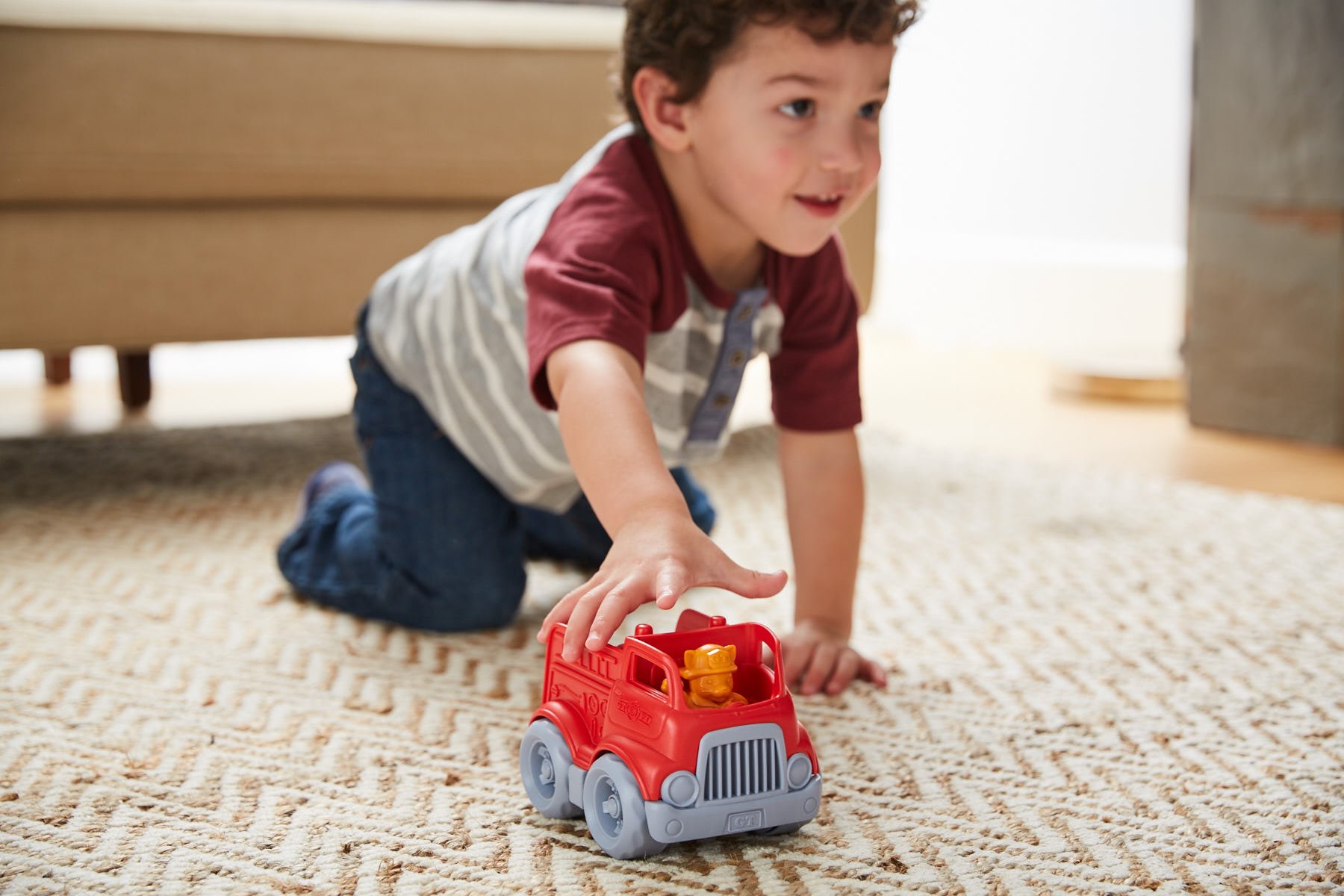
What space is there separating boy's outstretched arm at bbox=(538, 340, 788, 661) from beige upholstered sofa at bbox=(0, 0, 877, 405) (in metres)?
0.68

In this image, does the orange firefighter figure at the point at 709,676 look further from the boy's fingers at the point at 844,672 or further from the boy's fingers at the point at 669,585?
the boy's fingers at the point at 844,672

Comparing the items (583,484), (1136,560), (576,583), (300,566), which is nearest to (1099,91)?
(1136,560)

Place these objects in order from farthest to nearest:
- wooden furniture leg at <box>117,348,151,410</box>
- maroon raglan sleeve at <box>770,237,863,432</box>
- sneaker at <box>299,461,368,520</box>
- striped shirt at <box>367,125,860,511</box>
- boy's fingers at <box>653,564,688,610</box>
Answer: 1. wooden furniture leg at <box>117,348,151,410</box>
2. sneaker at <box>299,461,368,520</box>
3. maroon raglan sleeve at <box>770,237,863,432</box>
4. striped shirt at <box>367,125,860,511</box>
5. boy's fingers at <box>653,564,688,610</box>

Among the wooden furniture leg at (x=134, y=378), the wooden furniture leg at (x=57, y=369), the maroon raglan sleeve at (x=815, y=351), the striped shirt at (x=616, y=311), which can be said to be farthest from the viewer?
the wooden furniture leg at (x=57, y=369)

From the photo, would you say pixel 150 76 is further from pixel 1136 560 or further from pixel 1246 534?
pixel 1246 534

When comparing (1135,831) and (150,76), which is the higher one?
(150,76)

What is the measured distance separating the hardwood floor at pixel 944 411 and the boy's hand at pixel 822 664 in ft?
2.42

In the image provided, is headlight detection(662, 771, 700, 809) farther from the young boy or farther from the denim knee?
the denim knee

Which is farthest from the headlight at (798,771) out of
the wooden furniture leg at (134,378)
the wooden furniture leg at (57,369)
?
the wooden furniture leg at (57,369)

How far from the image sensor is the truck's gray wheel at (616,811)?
58 centimetres

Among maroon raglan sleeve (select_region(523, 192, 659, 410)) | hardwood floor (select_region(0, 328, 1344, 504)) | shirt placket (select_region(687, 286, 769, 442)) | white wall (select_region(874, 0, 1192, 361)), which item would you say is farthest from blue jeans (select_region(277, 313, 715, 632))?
white wall (select_region(874, 0, 1192, 361))

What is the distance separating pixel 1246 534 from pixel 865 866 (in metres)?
0.77

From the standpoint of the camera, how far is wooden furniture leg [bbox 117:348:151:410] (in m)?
1.85

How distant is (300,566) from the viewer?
1057mm
